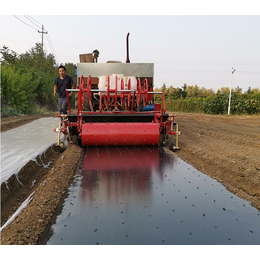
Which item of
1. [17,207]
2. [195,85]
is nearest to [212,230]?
[17,207]

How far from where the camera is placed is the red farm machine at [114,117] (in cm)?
752

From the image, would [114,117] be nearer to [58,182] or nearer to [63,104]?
[63,104]

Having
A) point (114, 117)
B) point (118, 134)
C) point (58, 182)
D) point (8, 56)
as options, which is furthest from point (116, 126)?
point (8, 56)

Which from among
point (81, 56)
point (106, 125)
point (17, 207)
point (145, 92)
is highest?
point (81, 56)

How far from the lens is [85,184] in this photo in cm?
493

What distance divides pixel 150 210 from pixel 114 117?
455 cm

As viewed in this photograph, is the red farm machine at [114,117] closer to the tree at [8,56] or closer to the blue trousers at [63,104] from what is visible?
the blue trousers at [63,104]

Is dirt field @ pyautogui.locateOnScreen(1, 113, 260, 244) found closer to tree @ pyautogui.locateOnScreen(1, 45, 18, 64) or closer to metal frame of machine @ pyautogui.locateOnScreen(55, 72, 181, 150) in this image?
metal frame of machine @ pyautogui.locateOnScreen(55, 72, 181, 150)

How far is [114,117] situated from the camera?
26.8 feet

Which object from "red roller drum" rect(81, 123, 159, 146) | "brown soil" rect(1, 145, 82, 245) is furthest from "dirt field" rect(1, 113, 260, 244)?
"red roller drum" rect(81, 123, 159, 146)

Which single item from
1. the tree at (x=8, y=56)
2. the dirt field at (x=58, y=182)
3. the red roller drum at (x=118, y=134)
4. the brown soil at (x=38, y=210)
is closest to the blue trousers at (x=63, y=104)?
the dirt field at (x=58, y=182)

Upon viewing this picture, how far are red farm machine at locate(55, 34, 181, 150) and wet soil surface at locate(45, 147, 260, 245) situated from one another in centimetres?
160
